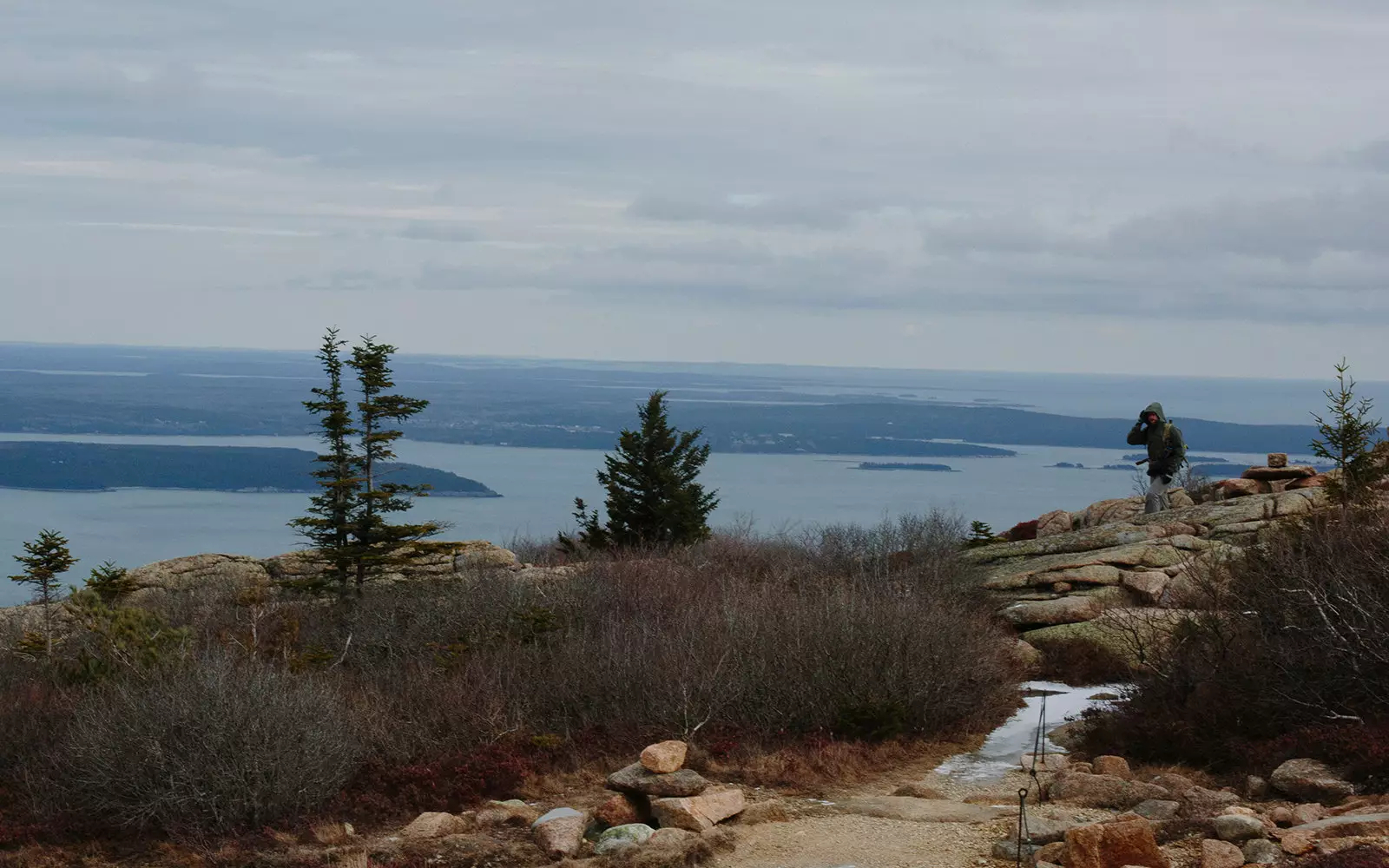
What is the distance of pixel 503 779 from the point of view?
40.7 feet

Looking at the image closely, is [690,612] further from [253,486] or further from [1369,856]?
[253,486]

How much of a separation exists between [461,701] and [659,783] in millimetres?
4540

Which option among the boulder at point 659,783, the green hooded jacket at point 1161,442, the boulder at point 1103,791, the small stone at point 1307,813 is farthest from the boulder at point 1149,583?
the boulder at point 659,783

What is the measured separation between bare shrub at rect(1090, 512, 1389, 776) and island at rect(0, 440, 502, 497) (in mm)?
126729

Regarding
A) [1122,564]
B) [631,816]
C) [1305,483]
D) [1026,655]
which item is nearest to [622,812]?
[631,816]

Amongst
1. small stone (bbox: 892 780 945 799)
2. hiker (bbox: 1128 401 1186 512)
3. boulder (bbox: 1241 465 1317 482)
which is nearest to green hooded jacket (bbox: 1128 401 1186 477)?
hiker (bbox: 1128 401 1186 512)

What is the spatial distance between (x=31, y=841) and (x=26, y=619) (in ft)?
50.6

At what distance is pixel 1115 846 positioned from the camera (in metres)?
8.16

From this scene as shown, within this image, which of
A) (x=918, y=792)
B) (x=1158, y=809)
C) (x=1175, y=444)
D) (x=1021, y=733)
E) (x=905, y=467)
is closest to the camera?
(x=1158, y=809)

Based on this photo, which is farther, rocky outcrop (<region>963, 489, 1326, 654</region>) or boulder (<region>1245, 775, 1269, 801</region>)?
rocky outcrop (<region>963, 489, 1326, 654</region>)

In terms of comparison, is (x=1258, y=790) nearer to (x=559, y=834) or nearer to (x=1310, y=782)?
(x=1310, y=782)

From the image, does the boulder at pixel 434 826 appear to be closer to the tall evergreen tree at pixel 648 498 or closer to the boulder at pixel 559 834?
the boulder at pixel 559 834

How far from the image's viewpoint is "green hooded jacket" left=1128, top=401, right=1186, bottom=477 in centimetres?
2391

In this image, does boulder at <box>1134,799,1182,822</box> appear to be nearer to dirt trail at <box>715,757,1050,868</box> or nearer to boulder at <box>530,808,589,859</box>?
dirt trail at <box>715,757,1050,868</box>
